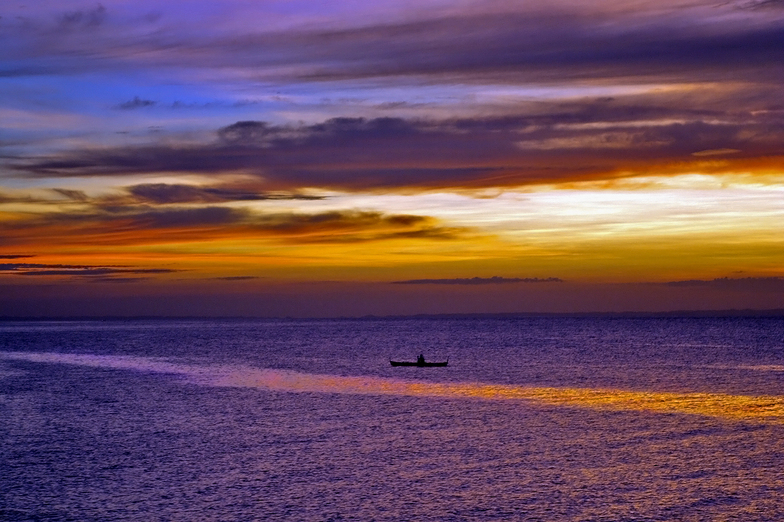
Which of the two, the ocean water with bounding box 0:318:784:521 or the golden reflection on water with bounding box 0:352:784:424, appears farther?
the golden reflection on water with bounding box 0:352:784:424

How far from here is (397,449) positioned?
42156 mm

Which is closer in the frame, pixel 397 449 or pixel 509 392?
pixel 397 449

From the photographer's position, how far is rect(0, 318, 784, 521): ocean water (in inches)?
1212

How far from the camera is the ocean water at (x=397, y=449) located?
30781mm

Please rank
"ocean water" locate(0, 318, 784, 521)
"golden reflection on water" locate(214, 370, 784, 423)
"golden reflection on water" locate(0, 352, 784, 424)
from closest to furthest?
"ocean water" locate(0, 318, 784, 521) < "golden reflection on water" locate(214, 370, 784, 423) < "golden reflection on water" locate(0, 352, 784, 424)

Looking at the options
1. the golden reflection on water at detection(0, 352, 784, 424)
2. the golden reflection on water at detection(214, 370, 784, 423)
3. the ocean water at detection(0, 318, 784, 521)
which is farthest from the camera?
the golden reflection on water at detection(0, 352, 784, 424)

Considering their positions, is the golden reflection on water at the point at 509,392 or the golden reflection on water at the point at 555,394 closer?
the golden reflection on water at the point at 555,394

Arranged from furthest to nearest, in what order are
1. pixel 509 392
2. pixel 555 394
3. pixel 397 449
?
pixel 509 392 < pixel 555 394 < pixel 397 449

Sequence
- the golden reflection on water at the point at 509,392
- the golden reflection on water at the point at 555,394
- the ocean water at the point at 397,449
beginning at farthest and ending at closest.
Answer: the golden reflection on water at the point at 509,392, the golden reflection on water at the point at 555,394, the ocean water at the point at 397,449

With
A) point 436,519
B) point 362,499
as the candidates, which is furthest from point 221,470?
point 436,519

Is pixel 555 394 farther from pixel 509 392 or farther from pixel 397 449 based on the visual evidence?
pixel 397 449

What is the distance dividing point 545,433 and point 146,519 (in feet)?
84.3

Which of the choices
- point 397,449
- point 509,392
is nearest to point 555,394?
point 509,392

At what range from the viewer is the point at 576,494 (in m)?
32.2
